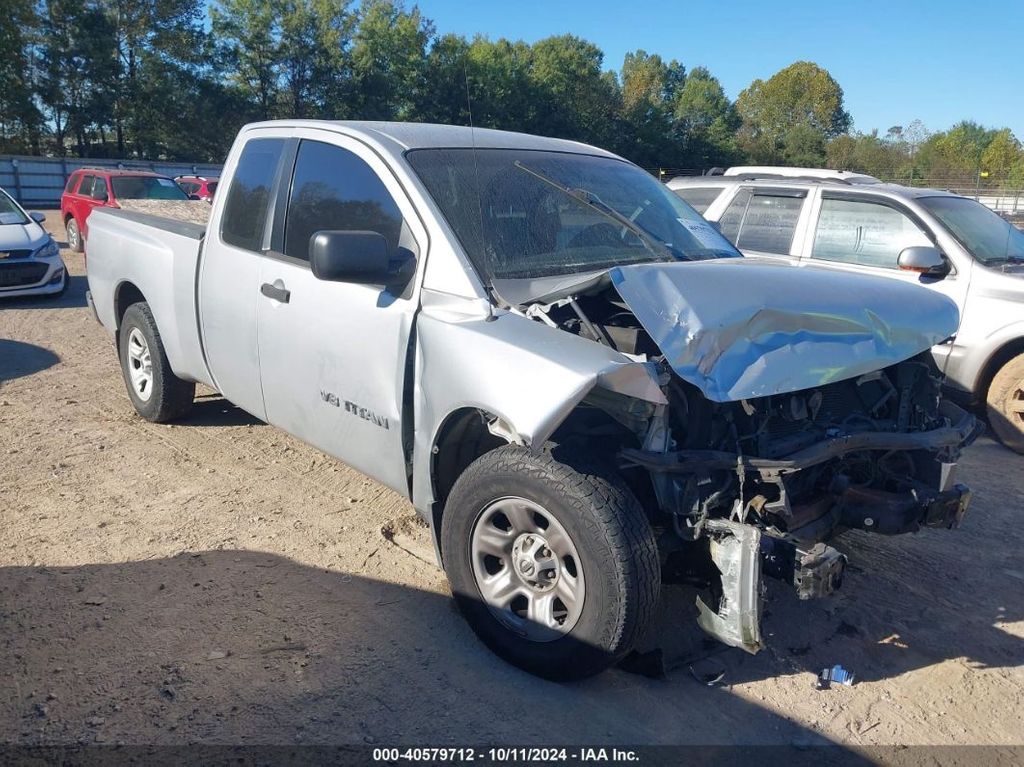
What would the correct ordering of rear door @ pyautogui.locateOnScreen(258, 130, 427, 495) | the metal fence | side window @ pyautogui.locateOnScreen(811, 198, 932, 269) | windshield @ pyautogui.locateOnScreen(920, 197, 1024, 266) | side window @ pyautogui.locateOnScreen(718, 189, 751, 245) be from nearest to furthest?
rear door @ pyautogui.locateOnScreen(258, 130, 427, 495), windshield @ pyautogui.locateOnScreen(920, 197, 1024, 266), side window @ pyautogui.locateOnScreen(811, 198, 932, 269), side window @ pyautogui.locateOnScreen(718, 189, 751, 245), the metal fence

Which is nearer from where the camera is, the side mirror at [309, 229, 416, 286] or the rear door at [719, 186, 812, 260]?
the side mirror at [309, 229, 416, 286]

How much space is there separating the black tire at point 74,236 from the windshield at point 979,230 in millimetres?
15001

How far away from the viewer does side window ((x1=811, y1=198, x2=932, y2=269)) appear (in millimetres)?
6672

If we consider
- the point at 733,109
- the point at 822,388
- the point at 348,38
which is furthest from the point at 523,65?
the point at 822,388

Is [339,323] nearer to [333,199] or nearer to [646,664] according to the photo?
[333,199]

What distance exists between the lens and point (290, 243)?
422 centimetres

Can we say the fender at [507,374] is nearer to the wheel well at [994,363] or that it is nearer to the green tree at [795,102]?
the wheel well at [994,363]

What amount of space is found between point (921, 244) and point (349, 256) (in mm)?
5098

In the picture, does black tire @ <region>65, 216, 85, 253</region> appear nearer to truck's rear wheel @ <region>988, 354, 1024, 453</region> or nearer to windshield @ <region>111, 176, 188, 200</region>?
windshield @ <region>111, 176, 188, 200</region>

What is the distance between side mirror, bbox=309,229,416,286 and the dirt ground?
1.47 meters

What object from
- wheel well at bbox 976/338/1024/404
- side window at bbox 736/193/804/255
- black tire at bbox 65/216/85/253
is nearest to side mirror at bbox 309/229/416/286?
side window at bbox 736/193/804/255

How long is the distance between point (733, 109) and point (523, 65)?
2821cm

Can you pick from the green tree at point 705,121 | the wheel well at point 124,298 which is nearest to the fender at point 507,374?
the wheel well at point 124,298

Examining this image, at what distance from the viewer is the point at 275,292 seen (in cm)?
414
